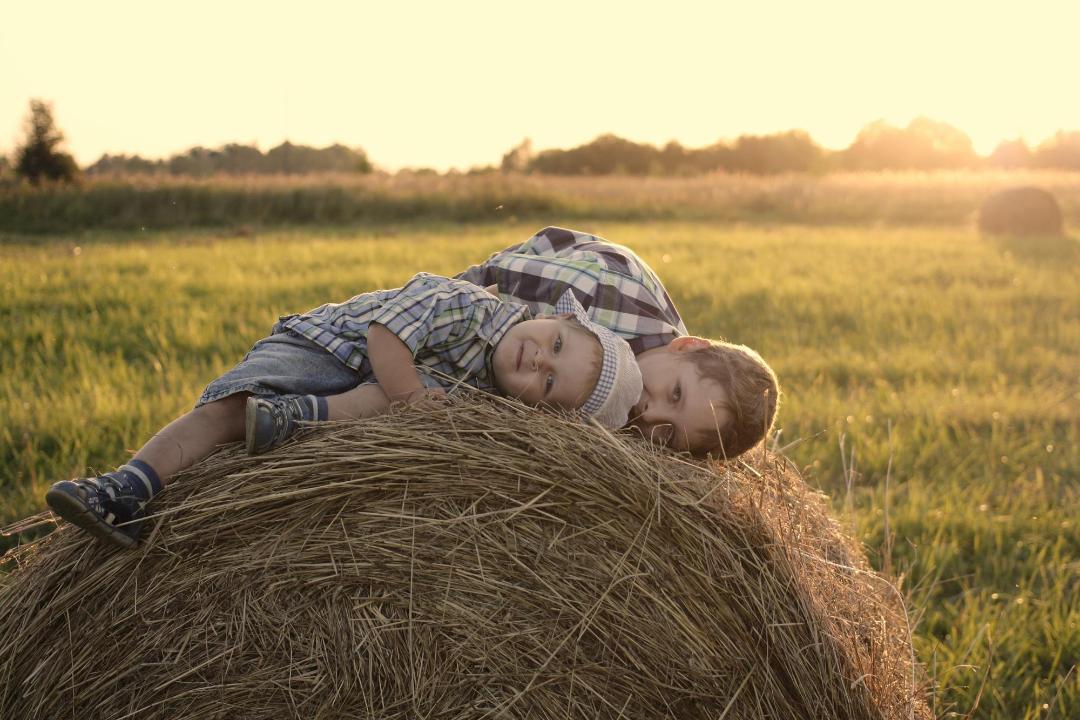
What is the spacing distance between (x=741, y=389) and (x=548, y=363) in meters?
0.58

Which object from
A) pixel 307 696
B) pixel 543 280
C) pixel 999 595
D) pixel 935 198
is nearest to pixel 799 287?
pixel 999 595

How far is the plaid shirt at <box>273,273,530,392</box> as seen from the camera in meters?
2.50

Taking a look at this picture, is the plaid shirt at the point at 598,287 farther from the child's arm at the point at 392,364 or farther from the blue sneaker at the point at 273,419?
the blue sneaker at the point at 273,419

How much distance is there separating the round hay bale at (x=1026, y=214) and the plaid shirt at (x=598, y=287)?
1709cm

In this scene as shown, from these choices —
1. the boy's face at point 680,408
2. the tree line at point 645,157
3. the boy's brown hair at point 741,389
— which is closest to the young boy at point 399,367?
the boy's face at point 680,408

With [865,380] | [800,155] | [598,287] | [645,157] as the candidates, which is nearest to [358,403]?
[598,287]

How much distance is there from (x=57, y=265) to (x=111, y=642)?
335 inches

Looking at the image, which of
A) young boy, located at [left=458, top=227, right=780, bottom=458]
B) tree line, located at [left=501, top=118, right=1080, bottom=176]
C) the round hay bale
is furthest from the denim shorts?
tree line, located at [left=501, top=118, right=1080, bottom=176]

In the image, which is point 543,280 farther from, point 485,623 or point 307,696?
point 307,696

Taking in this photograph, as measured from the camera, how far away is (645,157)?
50.5 m

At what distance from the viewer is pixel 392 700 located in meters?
2.00

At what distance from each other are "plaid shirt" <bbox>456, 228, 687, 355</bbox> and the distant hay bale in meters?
0.91

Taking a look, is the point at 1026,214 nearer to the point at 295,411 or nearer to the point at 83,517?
the point at 295,411

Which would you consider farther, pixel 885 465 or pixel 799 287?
pixel 799 287
